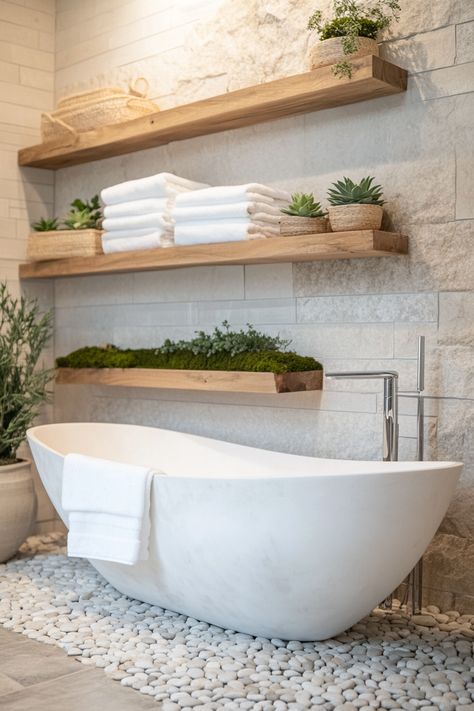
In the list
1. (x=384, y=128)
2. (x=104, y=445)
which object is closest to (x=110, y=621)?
(x=104, y=445)

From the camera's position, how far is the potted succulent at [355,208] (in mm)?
3121

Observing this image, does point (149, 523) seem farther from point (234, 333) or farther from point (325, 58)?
point (325, 58)

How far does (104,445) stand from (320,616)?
1.50m

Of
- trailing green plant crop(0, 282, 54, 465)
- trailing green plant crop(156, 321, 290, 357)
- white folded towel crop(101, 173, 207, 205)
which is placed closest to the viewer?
trailing green plant crop(156, 321, 290, 357)

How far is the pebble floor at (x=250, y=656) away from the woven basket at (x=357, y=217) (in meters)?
1.39

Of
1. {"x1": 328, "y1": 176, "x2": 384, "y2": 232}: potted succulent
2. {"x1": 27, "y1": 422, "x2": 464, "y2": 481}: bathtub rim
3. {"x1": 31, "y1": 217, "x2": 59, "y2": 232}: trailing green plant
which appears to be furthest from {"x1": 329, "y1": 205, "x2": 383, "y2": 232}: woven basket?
→ {"x1": 31, "y1": 217, "x2": 59, "y2": 232}: trailing green plant

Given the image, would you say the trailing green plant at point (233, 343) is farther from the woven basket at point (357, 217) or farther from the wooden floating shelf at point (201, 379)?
the woven basket at point (357, 217)

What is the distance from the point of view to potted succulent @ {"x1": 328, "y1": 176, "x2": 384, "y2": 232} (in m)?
3.12

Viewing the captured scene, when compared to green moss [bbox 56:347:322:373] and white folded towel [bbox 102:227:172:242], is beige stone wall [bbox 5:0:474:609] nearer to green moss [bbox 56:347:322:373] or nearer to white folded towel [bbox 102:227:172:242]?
green moss [bbox 56:347:322:373]

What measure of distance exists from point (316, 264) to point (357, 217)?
0.46 m

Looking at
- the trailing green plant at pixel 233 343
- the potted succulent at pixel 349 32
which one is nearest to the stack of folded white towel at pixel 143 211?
the trailing green plant at pixel 233 343

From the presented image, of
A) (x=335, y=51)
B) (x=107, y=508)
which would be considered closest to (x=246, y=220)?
(x=335, y=51)

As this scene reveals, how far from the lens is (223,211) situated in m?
3.46

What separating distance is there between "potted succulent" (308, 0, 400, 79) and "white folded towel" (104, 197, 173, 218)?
84cm
